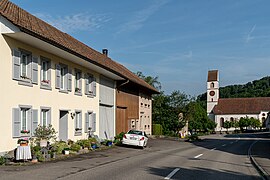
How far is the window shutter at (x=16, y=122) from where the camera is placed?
57.5 ft

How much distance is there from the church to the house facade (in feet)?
327

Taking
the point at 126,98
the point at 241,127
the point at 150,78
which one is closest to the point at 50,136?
the point at 126,98

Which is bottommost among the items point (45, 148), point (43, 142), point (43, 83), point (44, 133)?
point (45, 148)

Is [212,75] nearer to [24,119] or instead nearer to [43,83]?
[43,83]

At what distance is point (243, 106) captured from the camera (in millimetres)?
129000

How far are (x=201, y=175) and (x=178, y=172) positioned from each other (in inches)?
34.2

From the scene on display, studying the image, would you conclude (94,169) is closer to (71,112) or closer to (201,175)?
(201,175)

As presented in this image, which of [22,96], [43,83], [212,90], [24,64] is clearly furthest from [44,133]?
[212,90]

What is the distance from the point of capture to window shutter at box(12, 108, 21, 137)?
57.5 ft

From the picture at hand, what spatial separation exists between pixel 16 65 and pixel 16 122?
2.55 m

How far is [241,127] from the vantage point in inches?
4584

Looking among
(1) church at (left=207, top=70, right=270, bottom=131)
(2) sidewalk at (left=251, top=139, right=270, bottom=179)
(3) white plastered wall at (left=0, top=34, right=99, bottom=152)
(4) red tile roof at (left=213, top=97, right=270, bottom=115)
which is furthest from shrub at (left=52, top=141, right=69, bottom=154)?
(4) red tile roof at (left=213, top=97, right=270, bottom=115)

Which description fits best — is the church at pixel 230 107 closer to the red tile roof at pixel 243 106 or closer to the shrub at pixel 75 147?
the red tile roof at pixel 243 106

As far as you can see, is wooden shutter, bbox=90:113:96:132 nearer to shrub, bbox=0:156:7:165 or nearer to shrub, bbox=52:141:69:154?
shrub, bbox=52:141:69:154
